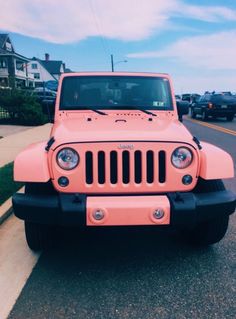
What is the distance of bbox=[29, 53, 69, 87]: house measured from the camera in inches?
3218

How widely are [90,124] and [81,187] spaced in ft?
3.10

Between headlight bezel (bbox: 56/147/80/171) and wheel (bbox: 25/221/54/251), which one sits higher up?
headlight bezel (bbox: 56/147/80/171)

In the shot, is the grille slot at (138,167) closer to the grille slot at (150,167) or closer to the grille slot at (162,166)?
the grille slot at (150,167)

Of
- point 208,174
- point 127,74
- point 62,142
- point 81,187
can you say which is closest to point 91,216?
point 81,187

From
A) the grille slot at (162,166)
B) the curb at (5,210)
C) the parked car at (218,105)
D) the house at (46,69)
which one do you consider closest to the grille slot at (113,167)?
the grille slot at (162,166)

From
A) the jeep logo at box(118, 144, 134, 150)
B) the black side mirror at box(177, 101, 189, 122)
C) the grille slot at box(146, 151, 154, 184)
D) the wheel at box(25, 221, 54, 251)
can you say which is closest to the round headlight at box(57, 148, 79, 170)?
the jeep logo at box(118, 144, 134, 150)

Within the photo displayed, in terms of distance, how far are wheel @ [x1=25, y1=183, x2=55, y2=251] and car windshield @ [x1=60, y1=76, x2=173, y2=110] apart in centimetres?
157

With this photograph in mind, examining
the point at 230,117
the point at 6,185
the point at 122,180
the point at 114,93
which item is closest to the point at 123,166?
the point at 122,180

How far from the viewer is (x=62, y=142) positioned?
11.0 ft

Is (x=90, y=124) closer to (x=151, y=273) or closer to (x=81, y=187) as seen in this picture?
(x=81, y=187)

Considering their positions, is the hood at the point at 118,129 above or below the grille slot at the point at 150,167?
above

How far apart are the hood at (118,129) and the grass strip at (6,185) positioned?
179 centimetres

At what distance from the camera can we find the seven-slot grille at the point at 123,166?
10.7 feet

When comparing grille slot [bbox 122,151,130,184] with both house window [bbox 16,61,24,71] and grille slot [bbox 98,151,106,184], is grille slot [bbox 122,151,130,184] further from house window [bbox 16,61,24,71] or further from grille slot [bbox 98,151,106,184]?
house window [bbox 16,61,24,71]
